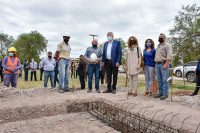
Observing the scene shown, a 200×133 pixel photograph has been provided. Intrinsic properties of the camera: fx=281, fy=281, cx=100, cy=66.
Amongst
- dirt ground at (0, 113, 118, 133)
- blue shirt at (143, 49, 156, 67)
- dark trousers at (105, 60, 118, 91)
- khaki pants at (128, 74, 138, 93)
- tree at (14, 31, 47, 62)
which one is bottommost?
dirt ground at (0, 113, 118, 133)

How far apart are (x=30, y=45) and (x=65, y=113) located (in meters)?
59.5

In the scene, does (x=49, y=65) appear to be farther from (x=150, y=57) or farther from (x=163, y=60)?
(x=163, y=60)

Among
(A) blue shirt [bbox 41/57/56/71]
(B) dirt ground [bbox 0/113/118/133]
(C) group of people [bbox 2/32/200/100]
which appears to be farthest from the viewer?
(A) blue shirt [bbox 41/57/56/71]

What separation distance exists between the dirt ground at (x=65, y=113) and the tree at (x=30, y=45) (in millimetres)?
55865

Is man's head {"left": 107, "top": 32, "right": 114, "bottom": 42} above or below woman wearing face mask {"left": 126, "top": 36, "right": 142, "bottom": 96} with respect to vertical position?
above

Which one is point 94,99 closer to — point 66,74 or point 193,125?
point 66,74

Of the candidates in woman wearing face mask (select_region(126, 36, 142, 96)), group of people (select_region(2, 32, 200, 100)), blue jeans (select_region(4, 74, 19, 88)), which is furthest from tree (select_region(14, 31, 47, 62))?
woman wearing face mask (select_region(126, 36, 142, 96))

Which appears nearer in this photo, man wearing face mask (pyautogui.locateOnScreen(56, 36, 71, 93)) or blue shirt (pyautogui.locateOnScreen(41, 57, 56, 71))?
man wearing face mask (pyautogui.locateOnScreen(56, 36, 71, 93))

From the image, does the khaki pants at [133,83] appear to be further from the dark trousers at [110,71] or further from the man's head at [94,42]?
the man's head at [94,42]

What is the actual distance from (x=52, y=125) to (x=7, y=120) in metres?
1.32

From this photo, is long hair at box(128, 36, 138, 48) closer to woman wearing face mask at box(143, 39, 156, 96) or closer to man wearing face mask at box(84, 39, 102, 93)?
woman wearing face mask at box(143, 39, 156, 96)

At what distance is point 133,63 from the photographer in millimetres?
7859

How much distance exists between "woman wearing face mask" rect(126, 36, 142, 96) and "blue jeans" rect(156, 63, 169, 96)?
62 centimetres

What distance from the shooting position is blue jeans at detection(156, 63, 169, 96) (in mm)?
7145
